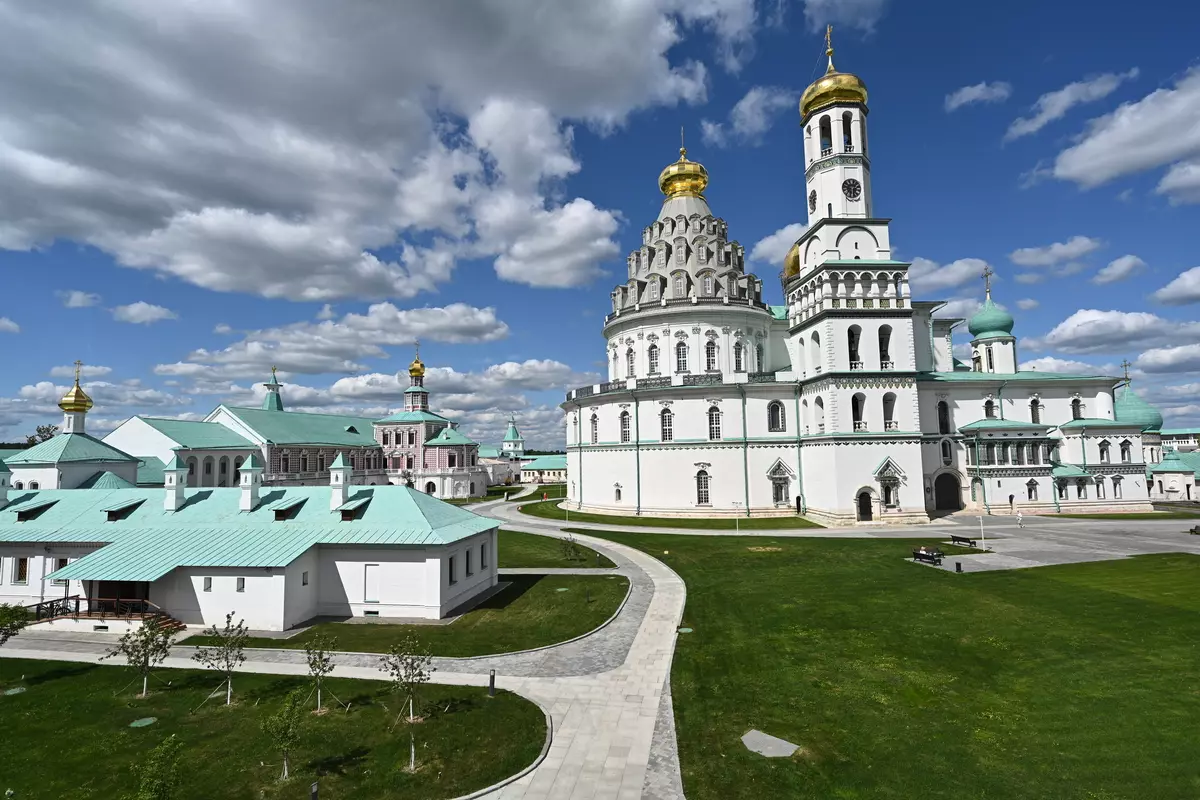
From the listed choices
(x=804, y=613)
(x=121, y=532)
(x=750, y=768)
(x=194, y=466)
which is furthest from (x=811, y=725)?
(x=194, y=466)

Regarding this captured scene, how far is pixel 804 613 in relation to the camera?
2302 cm

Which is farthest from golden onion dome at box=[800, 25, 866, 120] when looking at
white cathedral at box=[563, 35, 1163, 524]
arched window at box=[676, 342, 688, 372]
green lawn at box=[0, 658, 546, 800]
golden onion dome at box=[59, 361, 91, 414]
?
golden onion dome at box=[59, 361, 91, 414]

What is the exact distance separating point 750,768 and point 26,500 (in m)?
38.2

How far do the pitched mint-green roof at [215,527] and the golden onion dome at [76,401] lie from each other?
16.0 m

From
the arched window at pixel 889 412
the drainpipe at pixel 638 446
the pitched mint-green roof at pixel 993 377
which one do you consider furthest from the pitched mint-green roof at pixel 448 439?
the pitched mint-green roof at pixel 993 377

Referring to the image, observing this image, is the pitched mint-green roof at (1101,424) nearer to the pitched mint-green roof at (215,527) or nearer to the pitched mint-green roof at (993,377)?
the pitched mint-green roof at (993,377)

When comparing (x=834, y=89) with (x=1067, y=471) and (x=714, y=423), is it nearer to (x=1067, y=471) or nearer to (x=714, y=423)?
(x=714, y=423)

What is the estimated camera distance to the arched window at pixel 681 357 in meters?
56.2

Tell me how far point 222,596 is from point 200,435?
4699cm

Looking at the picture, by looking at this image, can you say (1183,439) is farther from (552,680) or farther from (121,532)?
(121,532)

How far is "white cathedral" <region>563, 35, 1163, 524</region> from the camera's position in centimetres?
4678

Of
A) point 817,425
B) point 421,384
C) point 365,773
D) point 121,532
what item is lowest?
point 365,773

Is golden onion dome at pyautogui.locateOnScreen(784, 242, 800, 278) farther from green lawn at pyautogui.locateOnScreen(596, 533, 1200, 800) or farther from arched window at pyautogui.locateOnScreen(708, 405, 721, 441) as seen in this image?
green lawn at pyautogui.locateOnScreen(596, 533, 1200, 800)

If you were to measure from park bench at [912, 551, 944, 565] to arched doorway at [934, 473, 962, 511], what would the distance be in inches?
958
